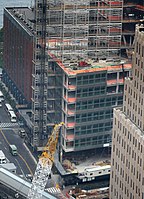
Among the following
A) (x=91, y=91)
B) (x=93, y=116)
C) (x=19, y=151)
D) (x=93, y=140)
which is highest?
(x=91, y=91)

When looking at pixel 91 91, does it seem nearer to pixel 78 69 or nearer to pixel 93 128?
pixel 78 69

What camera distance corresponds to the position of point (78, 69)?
163625mm

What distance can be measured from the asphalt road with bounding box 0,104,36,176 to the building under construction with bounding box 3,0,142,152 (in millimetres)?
3262

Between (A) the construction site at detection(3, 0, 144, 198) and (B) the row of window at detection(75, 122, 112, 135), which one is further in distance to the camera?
→ (B) the row of window at detection(75, 122, 112, 135)

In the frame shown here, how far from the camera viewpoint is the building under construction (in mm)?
164625

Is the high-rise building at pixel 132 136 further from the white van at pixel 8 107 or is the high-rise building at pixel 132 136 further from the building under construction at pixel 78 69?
the white van at pixel 8 107

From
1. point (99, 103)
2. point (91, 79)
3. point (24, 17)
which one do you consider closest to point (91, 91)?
point (91, 79)

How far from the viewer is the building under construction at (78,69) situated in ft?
540

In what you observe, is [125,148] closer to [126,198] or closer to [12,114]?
[126,198]

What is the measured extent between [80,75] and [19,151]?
20009mm

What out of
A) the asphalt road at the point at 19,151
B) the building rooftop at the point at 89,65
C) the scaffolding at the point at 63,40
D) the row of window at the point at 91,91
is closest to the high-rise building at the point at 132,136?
the row of window at the point at 91,91

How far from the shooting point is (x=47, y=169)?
136500 millimetres

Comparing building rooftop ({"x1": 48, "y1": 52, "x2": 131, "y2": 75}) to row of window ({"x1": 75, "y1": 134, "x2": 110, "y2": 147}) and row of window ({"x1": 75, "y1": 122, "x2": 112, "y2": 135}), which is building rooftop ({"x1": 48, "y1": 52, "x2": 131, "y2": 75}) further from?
row of window ({"x1": 75, "y1": 134, "x2": 110, "y2": 147})

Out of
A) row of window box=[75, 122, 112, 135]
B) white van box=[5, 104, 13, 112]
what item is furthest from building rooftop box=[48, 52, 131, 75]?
white van box=[5, 104, 13, 112]
